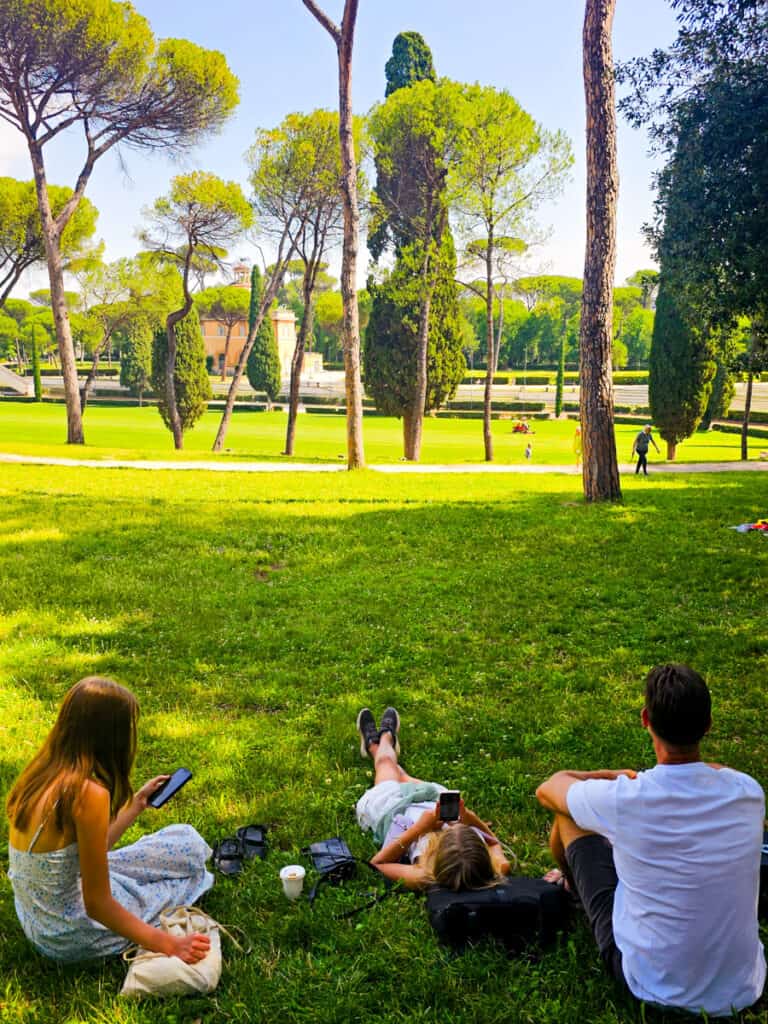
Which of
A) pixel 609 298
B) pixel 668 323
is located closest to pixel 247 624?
pixel 609 298

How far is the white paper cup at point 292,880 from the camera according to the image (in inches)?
129

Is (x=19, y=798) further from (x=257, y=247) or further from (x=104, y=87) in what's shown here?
(x=257, y=247)

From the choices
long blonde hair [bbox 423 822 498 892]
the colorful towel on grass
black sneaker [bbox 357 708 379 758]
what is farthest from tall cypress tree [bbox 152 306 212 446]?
long blonde hair [bbox 423 822 498 892]

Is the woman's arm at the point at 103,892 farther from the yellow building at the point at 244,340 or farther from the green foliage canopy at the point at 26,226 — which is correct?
the yellow building at the point at 244,340

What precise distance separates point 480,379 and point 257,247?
1921 inches

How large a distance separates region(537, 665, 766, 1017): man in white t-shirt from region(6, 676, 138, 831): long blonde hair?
6.01 feet

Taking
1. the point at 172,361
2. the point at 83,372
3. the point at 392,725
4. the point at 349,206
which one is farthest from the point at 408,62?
the point at 83,372

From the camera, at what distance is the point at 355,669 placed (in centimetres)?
611

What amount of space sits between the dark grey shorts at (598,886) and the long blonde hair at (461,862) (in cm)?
35

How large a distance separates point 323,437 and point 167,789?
131 feet

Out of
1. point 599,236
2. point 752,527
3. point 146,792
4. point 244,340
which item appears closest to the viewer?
point 146,792

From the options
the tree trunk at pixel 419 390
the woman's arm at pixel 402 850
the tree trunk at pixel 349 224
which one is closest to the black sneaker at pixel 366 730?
the woman's arm at pixel 402 850

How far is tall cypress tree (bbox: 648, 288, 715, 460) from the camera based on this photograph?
31.6 meters

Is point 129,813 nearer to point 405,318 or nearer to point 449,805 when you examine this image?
point 449,805
